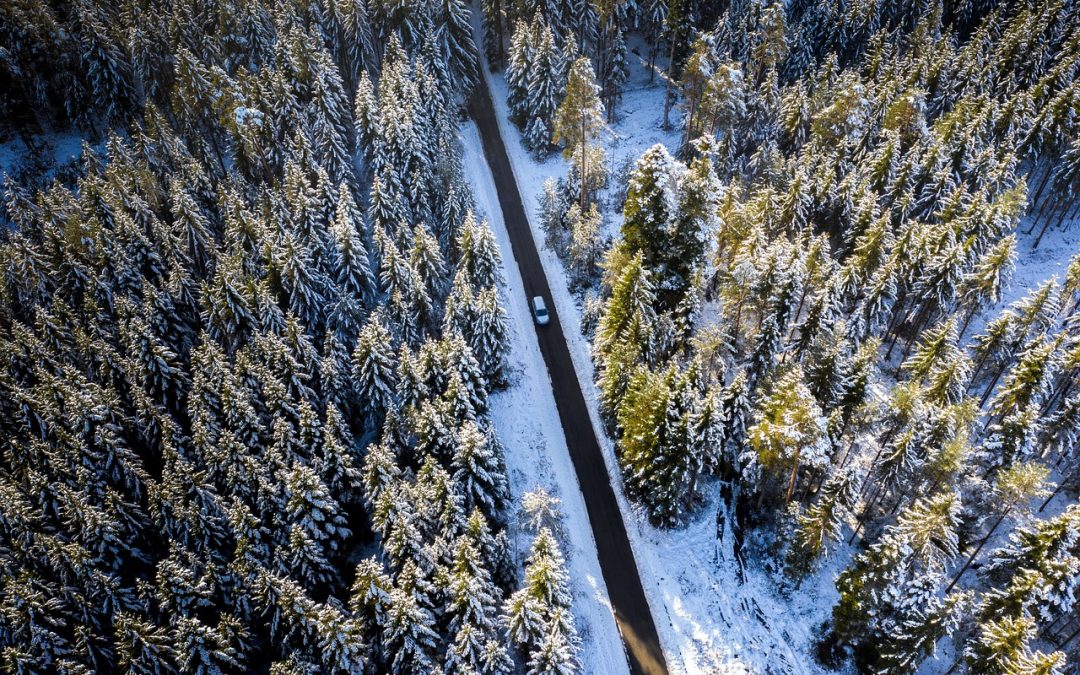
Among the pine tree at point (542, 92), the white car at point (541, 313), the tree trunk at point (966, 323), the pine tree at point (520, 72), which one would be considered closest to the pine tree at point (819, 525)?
the tree trunk at point (966, 323)

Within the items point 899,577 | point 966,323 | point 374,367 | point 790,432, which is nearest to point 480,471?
point 374,367

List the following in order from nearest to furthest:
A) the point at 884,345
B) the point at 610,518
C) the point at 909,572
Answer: the point at 909,572, the point at 610,518, the point at 884,345

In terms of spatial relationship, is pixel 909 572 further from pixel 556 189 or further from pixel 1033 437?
pixel 556 189

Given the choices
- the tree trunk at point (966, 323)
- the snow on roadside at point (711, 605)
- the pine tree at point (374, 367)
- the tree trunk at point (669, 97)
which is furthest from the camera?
the tree trunk at point (669, 97)

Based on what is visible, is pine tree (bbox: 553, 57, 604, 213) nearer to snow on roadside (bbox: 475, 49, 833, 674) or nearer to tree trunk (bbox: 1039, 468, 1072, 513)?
snow on roadside (bbox: 475, 49, 833, 674)

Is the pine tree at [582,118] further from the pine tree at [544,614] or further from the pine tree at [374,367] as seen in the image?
the pine tree at [544,614]

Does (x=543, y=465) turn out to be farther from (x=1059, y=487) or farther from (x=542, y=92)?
(x=542, y=92)

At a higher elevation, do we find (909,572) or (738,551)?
(909,572)

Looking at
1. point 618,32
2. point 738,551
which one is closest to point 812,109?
point 618,32
